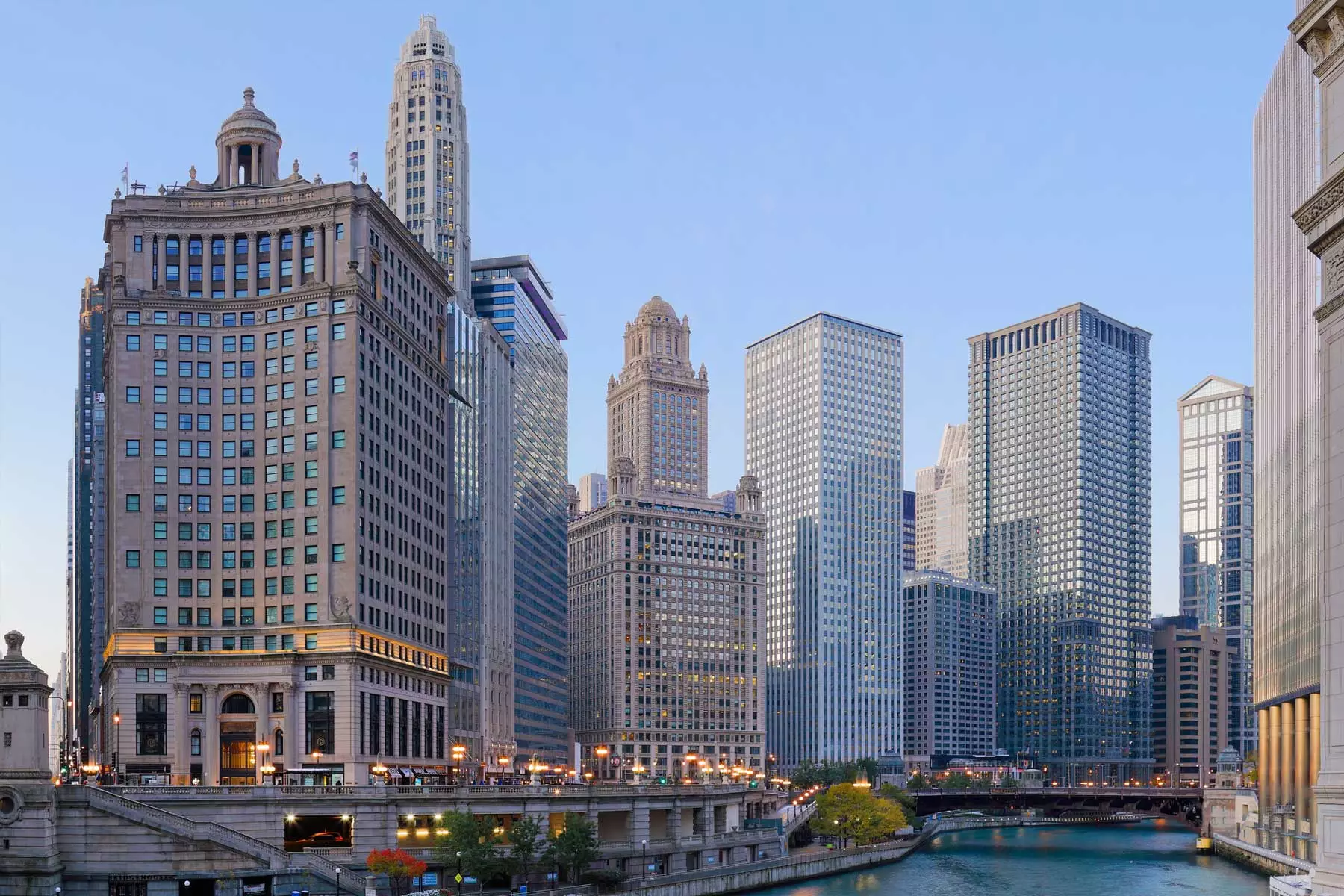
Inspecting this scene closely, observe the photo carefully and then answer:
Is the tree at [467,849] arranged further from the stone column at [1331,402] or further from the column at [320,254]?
the stone column at [1331,402]

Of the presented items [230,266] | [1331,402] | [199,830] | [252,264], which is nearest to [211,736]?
[199,830]

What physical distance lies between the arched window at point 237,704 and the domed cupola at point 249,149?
167ft

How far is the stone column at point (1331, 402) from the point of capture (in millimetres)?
66750

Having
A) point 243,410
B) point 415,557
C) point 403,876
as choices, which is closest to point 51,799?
point 403,876

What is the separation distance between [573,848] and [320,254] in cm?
6172

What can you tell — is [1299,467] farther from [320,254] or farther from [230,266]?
[230,266]

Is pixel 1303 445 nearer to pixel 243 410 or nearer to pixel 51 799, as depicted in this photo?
pixel 243 410

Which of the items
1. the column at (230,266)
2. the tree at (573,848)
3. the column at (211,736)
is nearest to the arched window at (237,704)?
the column at (211,736)

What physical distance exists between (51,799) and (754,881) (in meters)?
70.9

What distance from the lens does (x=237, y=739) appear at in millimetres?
141500

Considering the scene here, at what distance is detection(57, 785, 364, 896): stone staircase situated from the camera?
103 metres

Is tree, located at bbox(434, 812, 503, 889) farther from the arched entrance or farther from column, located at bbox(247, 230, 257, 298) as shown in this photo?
column, located at bbox(247, 230, 257, 298)

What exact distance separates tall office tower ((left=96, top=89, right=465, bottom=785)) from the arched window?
16cm

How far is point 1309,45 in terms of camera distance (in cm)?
7406
